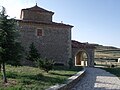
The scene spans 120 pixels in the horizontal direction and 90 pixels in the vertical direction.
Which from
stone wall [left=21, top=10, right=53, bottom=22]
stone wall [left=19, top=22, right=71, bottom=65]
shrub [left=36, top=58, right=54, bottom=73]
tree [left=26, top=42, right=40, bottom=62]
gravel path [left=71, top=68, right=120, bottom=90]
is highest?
stone wall [left=21, top=10, right=53, bottom=22]

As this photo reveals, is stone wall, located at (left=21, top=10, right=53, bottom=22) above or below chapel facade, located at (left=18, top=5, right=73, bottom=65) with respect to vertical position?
above

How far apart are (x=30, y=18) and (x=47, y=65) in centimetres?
1362

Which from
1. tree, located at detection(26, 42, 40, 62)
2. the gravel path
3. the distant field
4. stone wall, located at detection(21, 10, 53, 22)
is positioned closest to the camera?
the gravel path

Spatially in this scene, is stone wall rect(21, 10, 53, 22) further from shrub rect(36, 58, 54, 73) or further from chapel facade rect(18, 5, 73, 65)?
shrub rect(36, 58, 54, 73)

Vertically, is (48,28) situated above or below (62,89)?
above

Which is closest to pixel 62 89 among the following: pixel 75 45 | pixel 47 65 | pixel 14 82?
pixel 14 82

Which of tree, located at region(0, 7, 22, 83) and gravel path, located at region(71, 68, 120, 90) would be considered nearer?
tree, located at region(0, 7, 22, 83)

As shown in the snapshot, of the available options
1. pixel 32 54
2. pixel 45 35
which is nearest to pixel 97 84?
pixel 32 54

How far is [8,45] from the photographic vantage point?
1282 centimetres

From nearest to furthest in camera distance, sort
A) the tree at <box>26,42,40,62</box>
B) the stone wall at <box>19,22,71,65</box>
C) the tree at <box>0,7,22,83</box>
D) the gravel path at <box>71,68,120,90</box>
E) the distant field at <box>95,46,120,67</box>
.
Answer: the tree at <box>0,7,22,83</box> < the gravel path at <box>71,68,120,90</box> < the tree at <box>26,42,40,62</box> < the stone wall at <box>19,22,71,65</box> < the distant field at <box>95,46,120,67</box>

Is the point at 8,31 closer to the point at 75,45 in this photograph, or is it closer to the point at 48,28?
the point at 48,28

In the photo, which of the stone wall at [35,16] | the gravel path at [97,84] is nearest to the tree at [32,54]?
the stone wall at [35,16]

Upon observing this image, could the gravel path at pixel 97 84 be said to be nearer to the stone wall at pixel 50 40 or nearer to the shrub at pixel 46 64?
the shrub at pixel 46 64

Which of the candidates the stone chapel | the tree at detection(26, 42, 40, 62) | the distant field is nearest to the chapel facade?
the stone chapel
